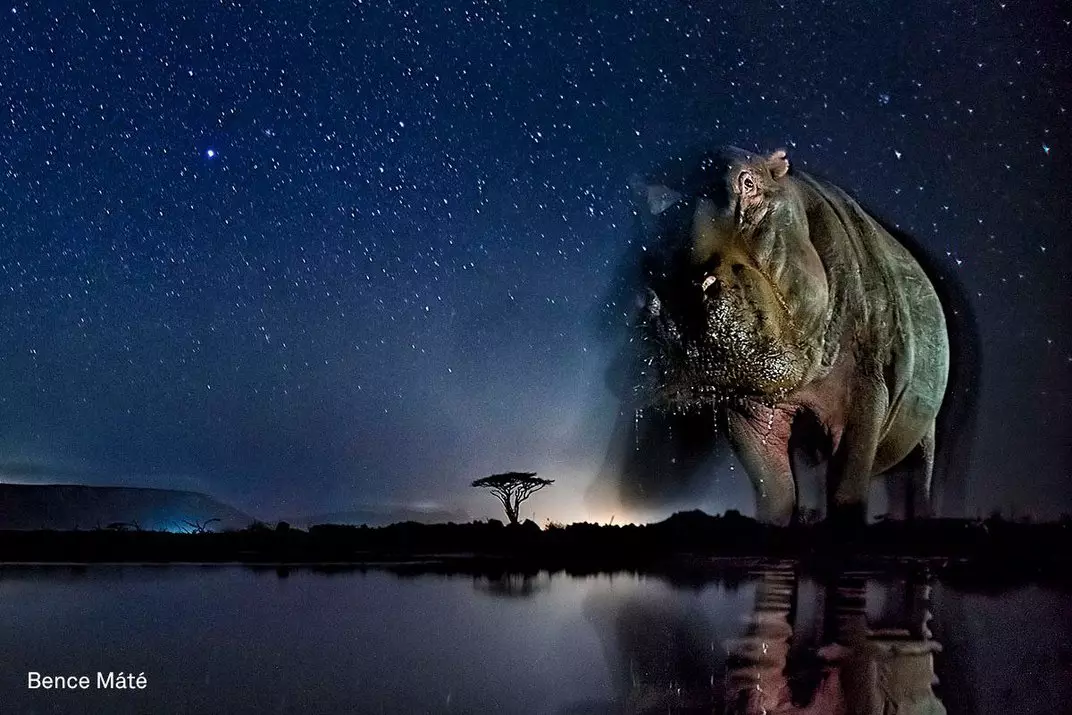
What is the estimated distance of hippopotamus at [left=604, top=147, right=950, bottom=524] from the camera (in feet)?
25.6

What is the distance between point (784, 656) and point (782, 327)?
136 inches

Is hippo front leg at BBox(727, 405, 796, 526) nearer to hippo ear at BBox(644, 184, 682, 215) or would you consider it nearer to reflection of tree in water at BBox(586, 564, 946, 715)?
hippo ear at BBox(644, 184, 682, 215)

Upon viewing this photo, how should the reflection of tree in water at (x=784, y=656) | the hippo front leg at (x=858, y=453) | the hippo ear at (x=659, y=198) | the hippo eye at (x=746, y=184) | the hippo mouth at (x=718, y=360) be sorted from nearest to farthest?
the reflection of tree in water at (x=784, y=656) → the hippo mouth at (x=718, y=360) → the hippo eye at (x=746, y=184) → the hippo front leg at (x=858, y=453) → the hippo ear at (x=659, y=198)

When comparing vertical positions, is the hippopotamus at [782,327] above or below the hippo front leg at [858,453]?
above

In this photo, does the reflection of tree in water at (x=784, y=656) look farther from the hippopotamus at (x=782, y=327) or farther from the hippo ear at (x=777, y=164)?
the hippo ear at (x=777, y=164)

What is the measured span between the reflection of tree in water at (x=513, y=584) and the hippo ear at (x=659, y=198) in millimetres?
3475

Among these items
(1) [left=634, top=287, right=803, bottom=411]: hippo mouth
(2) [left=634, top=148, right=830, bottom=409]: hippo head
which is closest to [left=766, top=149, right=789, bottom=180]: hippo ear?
(2) [left=634, top=148, right=830, bottom=409]: hippo head

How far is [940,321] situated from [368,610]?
6.06m

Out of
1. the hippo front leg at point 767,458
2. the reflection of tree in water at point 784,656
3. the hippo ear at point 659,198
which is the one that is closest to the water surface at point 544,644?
the reflection of tree in water at point 784,656

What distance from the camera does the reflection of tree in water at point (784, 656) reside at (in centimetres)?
427

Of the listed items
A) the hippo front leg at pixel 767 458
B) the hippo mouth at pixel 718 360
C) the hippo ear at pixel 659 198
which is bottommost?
the hippo front leg at pixel 767 458

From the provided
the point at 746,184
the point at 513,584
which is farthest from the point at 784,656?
the point at 746,184

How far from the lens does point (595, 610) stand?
6391 millimetres

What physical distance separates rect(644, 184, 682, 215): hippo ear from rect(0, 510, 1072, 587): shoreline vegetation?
117 inches
